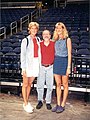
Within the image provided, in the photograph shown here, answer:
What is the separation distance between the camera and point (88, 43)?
8.09 m

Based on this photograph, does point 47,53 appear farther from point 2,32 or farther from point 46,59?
point 2,32

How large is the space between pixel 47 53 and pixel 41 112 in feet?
3.49

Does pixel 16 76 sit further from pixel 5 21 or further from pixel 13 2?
pixel 13 2

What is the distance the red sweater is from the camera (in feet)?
14.6

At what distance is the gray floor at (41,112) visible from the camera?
4.49m

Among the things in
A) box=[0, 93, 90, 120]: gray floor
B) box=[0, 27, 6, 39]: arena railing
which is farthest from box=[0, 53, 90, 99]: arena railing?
box=[0, 27, 6, 39]: arena railing

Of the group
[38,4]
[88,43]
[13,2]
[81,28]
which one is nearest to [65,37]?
[88,43]

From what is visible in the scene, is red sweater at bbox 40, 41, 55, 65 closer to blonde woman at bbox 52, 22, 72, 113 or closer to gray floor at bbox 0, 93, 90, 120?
blonde woman at bbox 52, 22, 72, 113

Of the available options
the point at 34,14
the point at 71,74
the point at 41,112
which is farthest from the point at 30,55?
the point at 34,14

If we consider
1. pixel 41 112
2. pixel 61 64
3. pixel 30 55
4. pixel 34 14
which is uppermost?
pixel 34 14

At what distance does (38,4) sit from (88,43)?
9.49 m

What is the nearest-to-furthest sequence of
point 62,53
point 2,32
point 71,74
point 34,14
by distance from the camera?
1. point 62,53
2. point 71,74
3. point 2,32
4. point 34,14

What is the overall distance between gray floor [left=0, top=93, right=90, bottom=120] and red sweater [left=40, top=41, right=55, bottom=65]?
890 millimetres

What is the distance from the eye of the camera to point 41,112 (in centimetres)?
475
